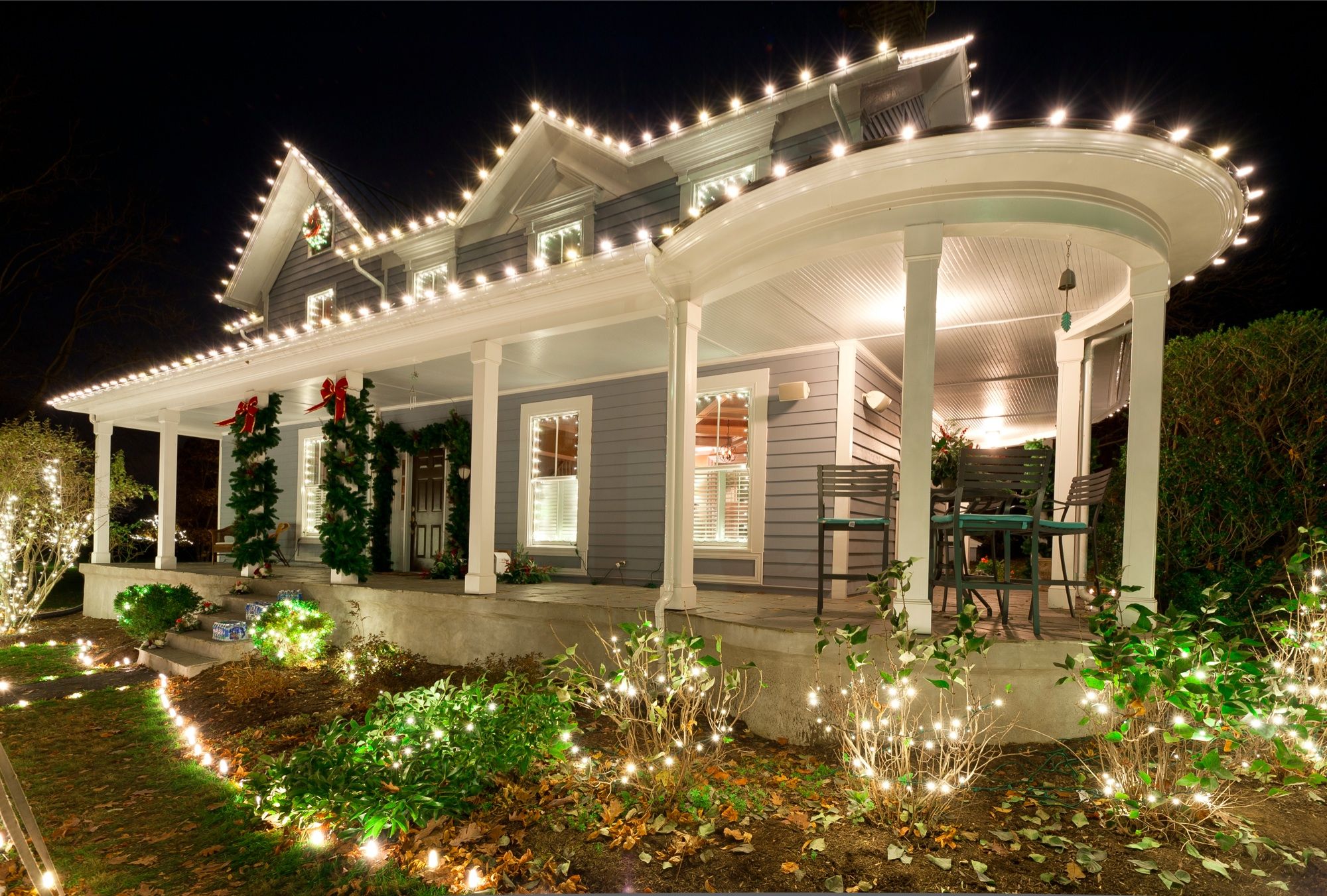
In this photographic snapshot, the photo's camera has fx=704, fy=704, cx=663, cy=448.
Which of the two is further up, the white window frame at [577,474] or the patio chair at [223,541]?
the white window frame at [577,474]

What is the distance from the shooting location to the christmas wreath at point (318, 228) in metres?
11.6

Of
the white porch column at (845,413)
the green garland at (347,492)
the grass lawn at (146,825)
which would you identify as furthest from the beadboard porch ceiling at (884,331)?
the grass lawn at (146,825)

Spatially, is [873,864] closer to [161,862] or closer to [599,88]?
[161,862]

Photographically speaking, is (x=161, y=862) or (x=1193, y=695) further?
(x=161, y=862)

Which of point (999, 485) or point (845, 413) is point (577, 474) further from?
point (999, 485)

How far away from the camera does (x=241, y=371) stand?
30.4 ft

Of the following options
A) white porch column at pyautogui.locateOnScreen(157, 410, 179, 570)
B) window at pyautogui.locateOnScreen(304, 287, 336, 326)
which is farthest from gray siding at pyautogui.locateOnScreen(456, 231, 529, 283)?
white porch column at pyautogui.locateOnScreen(157, 410, 179, 570)

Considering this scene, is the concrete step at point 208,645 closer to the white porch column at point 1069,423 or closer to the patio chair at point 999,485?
the patio chair at point 999,485

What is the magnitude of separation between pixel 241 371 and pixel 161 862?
7349 mm

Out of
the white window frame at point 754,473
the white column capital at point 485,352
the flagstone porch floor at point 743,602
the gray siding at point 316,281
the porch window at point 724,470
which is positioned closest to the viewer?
the flagstone porch floor at point 743,602

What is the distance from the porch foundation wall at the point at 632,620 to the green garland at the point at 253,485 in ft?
1.59

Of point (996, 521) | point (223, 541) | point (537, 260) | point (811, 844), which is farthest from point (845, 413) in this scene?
point (223, 541)

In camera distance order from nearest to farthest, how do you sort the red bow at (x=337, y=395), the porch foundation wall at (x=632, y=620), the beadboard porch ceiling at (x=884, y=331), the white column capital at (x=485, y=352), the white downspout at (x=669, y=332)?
the porch foundation wall at (x=632, y=620)
the beadboard porch ceiling at (x=884, y=331)
the white downspout at (x=669, y=332)
the white column capital at (x=485, y=352)
the red bow at (x=337, y=395)

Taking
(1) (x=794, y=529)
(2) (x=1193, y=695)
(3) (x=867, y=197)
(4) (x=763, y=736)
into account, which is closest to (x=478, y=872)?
(4) (x=763, y=736)
